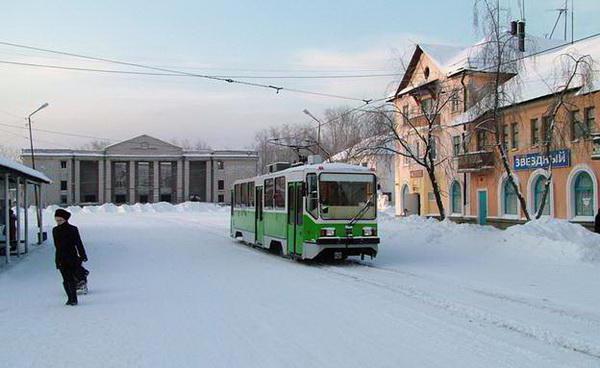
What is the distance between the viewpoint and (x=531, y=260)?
1845 centimetres

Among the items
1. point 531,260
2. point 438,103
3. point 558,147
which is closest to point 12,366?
point 531,260

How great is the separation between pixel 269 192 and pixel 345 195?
429 centimetres

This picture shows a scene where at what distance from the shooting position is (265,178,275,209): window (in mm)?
21555

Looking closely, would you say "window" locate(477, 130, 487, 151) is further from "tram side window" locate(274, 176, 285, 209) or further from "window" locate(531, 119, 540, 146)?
"tram side window" locate(274, 176, 285, 209)

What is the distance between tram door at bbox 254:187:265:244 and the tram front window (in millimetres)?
4938

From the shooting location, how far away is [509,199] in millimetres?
36312

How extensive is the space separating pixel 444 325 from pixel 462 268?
27.0 ft

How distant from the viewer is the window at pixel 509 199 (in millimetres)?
35750

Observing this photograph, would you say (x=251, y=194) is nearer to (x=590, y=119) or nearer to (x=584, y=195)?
(x=590, y=119)

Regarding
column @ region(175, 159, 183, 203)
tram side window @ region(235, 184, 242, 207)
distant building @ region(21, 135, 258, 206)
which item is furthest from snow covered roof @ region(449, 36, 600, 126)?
column @ region(175, 159, 183, 203)

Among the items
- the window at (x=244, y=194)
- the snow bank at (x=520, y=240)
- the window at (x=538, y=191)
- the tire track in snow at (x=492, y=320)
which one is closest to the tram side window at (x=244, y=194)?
the window at (x=244, y=194)

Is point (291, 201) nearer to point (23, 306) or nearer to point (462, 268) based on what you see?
point (462, 268)

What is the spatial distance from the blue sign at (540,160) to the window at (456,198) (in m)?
6.70

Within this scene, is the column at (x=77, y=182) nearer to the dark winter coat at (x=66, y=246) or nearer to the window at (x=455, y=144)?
the window at (x=455, y=144)
